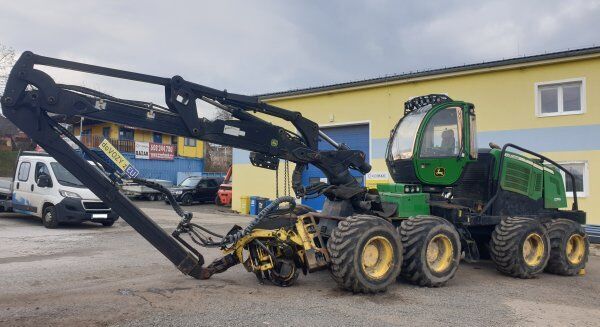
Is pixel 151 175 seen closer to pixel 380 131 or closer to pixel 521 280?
pixel 380 131

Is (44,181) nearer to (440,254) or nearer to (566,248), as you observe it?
(440,254)

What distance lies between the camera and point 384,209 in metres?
8.04

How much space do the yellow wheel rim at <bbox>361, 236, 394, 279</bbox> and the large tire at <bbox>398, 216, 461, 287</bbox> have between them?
1.35ft

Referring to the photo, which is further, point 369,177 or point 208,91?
point 369,177

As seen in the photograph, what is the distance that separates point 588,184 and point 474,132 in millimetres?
7337

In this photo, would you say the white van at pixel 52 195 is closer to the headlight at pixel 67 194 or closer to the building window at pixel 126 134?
the headlight at pixel 67 194

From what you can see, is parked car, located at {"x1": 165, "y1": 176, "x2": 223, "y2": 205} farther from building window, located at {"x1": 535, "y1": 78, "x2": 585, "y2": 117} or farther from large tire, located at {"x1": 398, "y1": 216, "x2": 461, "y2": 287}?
large tire, located at {"x1": 398, "y1": 216, "x2": 461, "y2": 287}

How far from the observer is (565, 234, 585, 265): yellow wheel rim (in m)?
9.27

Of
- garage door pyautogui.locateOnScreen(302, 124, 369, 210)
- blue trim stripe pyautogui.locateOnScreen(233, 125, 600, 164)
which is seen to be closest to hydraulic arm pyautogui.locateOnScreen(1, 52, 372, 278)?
blue trim stripe pyautogui.locateOnScreen(233, 125, 600, 164)

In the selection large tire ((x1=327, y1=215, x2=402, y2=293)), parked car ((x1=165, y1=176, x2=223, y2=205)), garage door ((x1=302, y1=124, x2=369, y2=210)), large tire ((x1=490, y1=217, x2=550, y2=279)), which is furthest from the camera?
parked car ((x1=165, y1=176, x2=223, y2=205))

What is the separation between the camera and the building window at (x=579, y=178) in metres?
14.0

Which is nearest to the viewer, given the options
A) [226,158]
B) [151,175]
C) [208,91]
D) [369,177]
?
[208,91]

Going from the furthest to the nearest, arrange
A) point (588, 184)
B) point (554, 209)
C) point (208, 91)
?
point (588, 184), point (554, 209), point (208, 91)

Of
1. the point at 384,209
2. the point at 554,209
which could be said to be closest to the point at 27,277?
the point at 384,209
